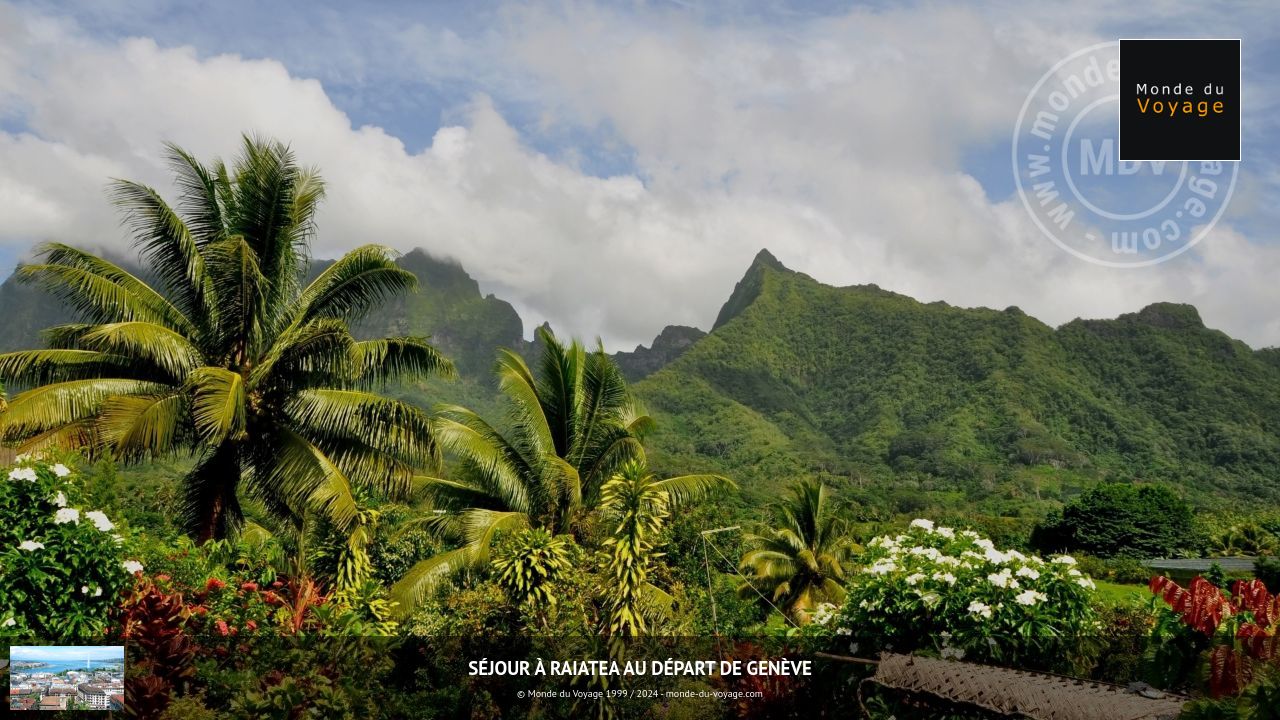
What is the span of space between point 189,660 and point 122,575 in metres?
0.81

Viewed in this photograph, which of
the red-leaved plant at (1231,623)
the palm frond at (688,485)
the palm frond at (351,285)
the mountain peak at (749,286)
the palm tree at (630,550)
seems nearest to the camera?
the red-leaved plant at (1231,623)

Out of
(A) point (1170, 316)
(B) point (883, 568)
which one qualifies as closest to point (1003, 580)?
(B) point (883, 568)

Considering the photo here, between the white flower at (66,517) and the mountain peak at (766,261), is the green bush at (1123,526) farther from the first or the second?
the mountain peak at (766,261)

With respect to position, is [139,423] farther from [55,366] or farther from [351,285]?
[351,285]

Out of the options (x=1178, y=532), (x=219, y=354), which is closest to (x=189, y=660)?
(x=219, y=354)

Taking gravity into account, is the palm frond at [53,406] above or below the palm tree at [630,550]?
above

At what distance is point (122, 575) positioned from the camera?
20.6ft

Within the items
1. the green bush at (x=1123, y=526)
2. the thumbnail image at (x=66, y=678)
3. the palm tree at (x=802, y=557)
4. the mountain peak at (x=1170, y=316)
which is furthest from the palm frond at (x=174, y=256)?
the mountain peak at (x=1170, y=316)

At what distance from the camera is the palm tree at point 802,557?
24.8m

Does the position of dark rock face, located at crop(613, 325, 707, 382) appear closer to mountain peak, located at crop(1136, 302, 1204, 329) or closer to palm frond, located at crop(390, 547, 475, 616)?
mountain peak, located at crop(1136, 302, 1204, 329)

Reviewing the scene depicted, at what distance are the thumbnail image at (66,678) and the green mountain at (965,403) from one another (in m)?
64.1

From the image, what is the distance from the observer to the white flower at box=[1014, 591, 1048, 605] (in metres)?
6.02

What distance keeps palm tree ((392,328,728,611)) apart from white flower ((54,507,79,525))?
21.0 feet

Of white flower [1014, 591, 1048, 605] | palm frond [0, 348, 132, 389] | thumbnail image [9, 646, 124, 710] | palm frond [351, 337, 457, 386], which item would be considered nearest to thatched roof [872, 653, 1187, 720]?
white flower [1014, 591, 1048, 605]
